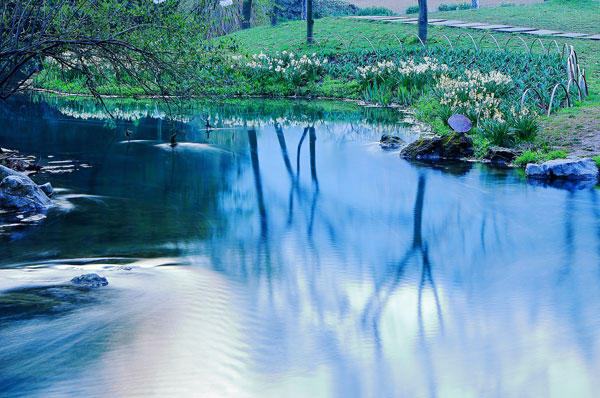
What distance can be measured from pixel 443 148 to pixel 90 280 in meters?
9.53

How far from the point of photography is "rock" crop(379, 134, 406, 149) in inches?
645

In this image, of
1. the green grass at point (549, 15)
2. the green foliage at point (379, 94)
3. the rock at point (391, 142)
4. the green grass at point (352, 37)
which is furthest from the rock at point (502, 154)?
the green grass at point (549, 15)

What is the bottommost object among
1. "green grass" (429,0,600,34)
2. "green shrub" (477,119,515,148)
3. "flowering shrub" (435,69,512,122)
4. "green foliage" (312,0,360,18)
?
"green shrub" (477,119,515,148)

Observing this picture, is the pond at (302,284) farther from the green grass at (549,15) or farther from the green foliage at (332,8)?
the green foliage at (332,8)

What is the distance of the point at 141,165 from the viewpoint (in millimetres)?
14086

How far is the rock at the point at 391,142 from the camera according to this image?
1639cm

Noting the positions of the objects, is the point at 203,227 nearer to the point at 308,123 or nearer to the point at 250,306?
the point at 250,306

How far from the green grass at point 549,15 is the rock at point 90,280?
34779 millimetres

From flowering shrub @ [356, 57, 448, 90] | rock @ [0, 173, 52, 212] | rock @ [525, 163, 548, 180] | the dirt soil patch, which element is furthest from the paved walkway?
rock @ [0, 173, 52, 212]

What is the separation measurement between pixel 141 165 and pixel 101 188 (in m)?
2.55

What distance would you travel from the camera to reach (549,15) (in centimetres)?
4291

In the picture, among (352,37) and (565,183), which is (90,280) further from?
(352,37)

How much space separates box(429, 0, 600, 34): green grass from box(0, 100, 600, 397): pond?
29.2 metres

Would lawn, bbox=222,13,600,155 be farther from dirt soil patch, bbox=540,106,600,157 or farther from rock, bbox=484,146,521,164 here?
rock, bbox=484,146,521,164
